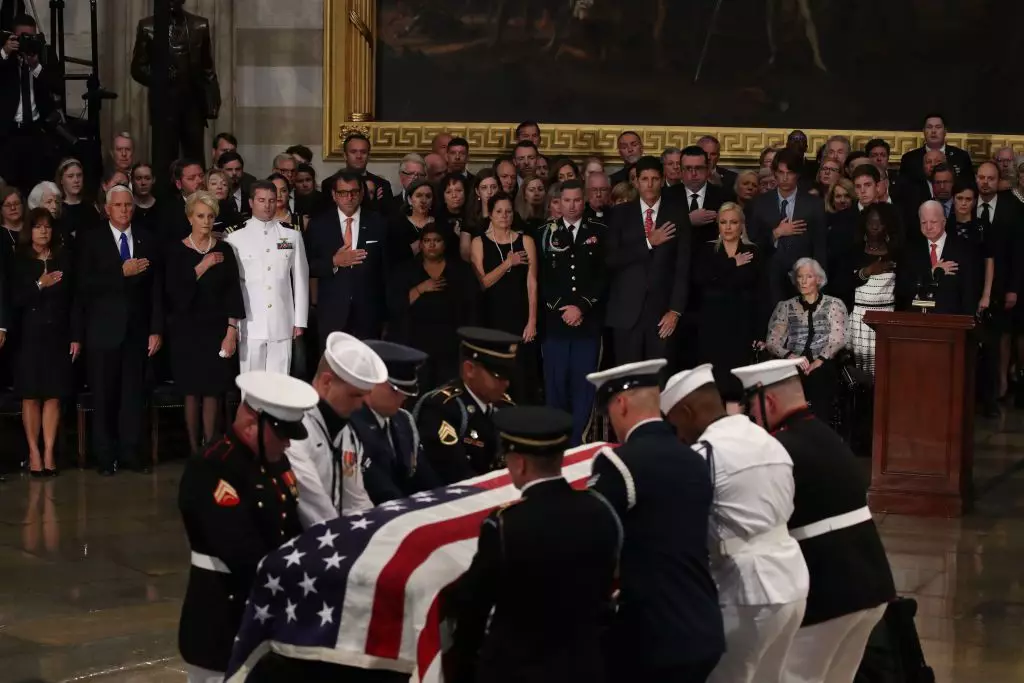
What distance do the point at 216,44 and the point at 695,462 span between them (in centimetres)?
1031

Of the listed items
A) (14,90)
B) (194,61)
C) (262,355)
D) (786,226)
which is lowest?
(262,355)

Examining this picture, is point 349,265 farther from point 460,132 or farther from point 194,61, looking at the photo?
point 460,132

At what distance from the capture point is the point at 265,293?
32.5ft

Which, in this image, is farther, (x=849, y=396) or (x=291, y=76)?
(x=291, y=76)

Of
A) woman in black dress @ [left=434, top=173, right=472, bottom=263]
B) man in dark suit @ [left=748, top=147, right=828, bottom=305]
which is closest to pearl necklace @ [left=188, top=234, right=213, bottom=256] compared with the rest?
woman in black dress @ [left=434, top=173, right=472, bottom=263]

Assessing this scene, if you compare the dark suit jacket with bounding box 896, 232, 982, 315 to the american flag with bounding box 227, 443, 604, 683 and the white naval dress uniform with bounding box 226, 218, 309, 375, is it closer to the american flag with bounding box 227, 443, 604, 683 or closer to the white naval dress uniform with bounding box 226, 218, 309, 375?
the white naval dress uniform with bounding box 226, 218, 309, 375

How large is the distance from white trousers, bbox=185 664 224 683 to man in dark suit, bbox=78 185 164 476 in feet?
17.6

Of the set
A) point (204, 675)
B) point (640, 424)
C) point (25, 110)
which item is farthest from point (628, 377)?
point (25, 110)

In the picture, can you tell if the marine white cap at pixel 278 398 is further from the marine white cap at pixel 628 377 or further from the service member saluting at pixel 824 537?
the service member saluting at pixel 824 537

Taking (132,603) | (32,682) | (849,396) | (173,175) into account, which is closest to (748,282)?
(849,396)

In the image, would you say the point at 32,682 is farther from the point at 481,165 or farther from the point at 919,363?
the point at 481,165

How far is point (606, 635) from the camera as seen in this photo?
14.5 ft

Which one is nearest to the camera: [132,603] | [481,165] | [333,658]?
[333,658]

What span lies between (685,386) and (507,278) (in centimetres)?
533
